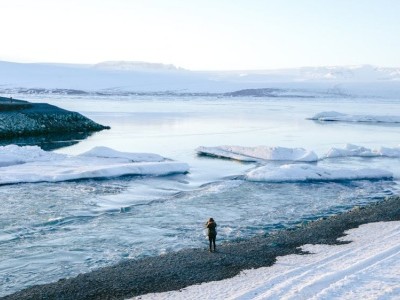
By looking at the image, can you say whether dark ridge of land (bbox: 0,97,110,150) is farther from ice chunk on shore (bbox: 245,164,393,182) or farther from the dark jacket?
the dark jacket

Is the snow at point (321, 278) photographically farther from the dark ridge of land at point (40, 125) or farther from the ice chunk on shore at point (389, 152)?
the dark ridge of land at point (40, 125)

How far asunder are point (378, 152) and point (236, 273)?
25.2m

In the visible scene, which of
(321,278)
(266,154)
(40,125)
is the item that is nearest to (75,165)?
(266,154)

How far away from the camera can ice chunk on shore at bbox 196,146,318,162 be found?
31062 mm

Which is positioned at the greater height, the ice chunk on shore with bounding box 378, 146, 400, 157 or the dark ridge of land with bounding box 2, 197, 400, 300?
the dark ridge of land with bounding box 2, 197, 400, 300

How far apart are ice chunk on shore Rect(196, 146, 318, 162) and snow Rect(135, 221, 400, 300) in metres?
17.0

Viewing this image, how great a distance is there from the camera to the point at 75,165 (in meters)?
26.8

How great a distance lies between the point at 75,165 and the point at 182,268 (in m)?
16.0

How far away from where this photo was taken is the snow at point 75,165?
23.7m

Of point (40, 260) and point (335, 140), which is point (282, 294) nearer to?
point (40, 260)

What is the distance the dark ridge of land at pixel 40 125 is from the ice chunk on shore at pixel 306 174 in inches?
762

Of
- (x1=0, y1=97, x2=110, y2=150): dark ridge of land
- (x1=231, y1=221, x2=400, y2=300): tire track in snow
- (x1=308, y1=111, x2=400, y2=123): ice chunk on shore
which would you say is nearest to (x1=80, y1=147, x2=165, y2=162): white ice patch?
(x1=0, y1=97, x2=110, y2=150): dark ridge of land

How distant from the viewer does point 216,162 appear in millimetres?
30656

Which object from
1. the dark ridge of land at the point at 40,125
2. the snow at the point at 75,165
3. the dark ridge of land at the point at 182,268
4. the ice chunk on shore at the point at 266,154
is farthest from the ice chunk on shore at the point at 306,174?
the dark ridge of land at the point at 40,125
